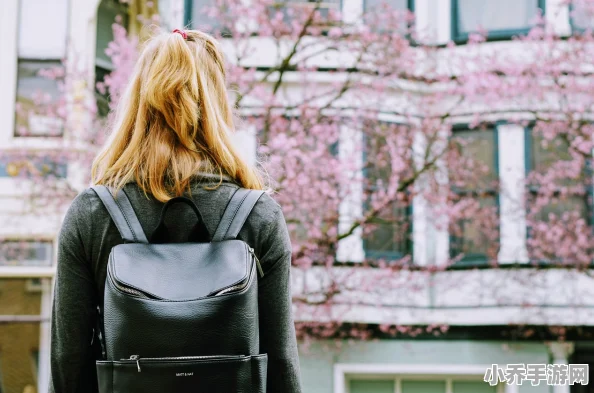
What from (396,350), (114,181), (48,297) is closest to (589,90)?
(396,350)

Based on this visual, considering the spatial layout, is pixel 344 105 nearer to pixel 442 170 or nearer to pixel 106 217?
pixel 442 170

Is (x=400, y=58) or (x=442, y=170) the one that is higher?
(x=400, y=58)

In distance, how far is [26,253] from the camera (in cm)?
1069

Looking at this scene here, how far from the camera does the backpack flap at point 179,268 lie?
6.14 ft

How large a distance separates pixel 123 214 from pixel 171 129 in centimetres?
25

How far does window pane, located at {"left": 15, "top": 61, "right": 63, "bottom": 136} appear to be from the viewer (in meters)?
10.6

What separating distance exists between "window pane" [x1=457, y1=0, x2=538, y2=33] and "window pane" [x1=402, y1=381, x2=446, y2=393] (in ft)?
16.5

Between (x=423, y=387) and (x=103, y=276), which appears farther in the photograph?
(x=423, y=387)

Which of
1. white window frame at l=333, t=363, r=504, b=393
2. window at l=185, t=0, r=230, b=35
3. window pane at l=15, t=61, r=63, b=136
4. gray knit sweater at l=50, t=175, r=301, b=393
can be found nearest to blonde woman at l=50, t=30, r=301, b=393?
gray knit sweater at l=50, t=175, r=301, b=393

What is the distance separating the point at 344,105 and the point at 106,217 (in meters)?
9.61

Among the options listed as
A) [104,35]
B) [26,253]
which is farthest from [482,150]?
[26,253]

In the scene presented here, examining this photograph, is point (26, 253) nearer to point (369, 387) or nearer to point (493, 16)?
point (369, 387)

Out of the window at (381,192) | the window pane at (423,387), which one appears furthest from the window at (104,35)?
the window pane at (423,387)

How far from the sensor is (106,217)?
80.7 inches
